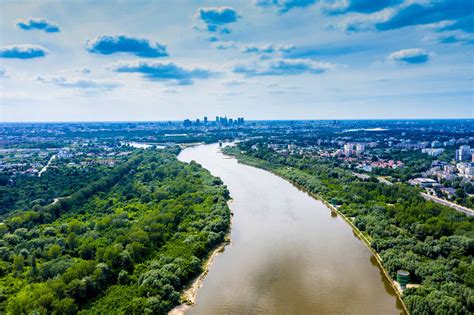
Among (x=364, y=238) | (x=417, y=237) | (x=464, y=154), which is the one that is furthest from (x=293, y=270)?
(x=464, y=154)

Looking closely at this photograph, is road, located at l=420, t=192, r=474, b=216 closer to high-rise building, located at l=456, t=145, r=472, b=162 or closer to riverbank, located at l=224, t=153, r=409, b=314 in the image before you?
riverbank, located at l=224, t=153, r=409, b=314

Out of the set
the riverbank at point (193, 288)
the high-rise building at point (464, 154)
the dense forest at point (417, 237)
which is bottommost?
the riverbank at point (193, 288)

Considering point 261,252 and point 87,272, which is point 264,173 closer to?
point 261,252

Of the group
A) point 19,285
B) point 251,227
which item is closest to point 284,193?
point 251,227

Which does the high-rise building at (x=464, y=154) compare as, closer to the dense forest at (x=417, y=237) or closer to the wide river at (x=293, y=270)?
the dense forest at (x=417, y=237)

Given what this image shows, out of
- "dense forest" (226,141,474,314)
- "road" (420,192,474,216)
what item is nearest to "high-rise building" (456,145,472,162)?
"road" (420,192,474,216)

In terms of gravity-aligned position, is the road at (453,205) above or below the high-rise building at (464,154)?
below

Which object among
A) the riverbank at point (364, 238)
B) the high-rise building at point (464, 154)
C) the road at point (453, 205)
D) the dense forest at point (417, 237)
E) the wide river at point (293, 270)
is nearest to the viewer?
the dense forest at point (417, 237)

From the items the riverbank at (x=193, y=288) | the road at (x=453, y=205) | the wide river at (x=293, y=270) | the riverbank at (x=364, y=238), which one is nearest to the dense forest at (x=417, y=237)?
the riverbank at (x=364, y=238)
